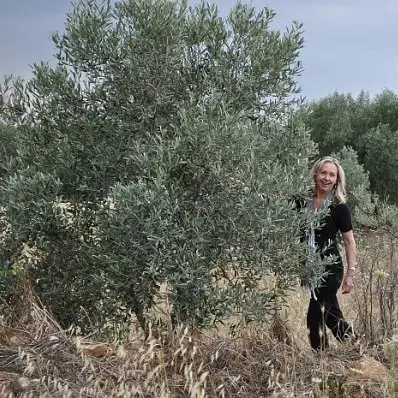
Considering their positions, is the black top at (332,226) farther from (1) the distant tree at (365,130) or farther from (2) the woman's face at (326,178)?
(1) the distant tree at (365,130)

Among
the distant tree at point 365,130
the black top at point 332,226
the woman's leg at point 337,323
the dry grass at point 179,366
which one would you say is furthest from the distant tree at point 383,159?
the dry grass at point 179,366

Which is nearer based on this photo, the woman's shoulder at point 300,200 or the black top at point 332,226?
the woman's shoulder at point 300,200

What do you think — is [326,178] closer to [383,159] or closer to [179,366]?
[179,366]

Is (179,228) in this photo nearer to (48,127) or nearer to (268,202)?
(268,202)

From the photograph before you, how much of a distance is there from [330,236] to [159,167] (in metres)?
2.39

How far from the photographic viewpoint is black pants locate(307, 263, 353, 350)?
6.69 m

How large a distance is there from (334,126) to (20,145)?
2128 cm

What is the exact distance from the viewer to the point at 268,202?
5570 mm

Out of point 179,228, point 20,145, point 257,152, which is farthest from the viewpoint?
point 20,145

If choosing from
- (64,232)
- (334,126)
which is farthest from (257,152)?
(334,126)

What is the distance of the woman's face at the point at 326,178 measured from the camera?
21.3ft

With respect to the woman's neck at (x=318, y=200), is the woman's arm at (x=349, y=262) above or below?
below

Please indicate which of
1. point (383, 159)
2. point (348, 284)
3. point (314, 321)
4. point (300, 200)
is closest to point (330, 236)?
point (348, 284)

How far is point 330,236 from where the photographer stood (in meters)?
6.63
